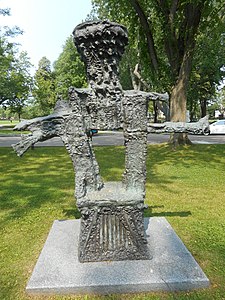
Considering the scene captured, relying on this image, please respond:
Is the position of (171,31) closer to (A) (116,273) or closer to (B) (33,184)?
(B) (33,184)

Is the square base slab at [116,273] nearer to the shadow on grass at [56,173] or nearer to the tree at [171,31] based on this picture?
the shadow on grass at [56,173]

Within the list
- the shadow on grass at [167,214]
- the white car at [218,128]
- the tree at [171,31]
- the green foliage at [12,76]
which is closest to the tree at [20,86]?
the green foliage at [12,76]

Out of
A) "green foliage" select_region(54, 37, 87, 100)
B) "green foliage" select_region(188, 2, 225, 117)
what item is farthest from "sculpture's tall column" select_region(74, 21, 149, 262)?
"green foliage" select_region(54, 37, 87, 100)

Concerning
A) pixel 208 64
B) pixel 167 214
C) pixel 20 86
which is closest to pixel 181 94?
pixel 167 214

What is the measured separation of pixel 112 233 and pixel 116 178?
4.77 m

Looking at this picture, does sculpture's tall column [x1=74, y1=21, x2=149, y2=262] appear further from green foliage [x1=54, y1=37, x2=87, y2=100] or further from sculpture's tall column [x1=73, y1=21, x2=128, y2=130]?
green foliage [x1=54, y1=37, x2=87, y2=100]

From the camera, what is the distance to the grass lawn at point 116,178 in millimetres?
3555

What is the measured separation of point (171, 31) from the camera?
1229 cm

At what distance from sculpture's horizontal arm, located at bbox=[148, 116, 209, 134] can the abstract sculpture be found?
14cm

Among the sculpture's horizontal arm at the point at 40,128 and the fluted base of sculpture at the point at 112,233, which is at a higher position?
the sculpture's horizontal arm at the point at 40,128

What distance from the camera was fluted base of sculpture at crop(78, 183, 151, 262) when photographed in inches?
139

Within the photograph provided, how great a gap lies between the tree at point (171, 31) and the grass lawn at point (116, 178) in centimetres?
386

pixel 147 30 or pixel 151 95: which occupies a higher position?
pixel 147 30

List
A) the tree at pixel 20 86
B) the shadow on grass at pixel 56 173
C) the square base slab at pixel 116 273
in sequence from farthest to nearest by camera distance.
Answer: the tree at pixel 20 86, the shadow on grass at pixel 56 173, the square base slab at pixel 116 273
